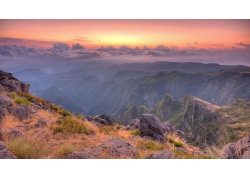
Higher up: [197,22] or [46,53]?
[197,22]

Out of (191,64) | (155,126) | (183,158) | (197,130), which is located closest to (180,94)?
(191,64)

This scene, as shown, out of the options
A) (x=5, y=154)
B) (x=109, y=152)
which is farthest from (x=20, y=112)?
(x=109, y=152)

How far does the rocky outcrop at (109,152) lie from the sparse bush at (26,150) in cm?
86

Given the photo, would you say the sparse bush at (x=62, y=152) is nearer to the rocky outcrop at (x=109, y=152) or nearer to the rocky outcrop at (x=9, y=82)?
the rocky outcrop at (x=109, y=152)

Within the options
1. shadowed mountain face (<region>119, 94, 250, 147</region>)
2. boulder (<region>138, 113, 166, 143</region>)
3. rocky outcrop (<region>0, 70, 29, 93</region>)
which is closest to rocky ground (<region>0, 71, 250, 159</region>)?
boulder (<region>138, 113, 166, 143</region>)

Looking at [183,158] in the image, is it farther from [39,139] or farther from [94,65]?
[94,65]

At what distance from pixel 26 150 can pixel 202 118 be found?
78.4 m

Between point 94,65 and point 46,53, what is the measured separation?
11.8ft

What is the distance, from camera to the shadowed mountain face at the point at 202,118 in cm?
4888

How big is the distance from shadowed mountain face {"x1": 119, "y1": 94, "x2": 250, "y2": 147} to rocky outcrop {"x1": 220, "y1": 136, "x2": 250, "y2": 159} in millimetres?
38456

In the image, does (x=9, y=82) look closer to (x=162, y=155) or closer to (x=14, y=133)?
(x=14, y=133)

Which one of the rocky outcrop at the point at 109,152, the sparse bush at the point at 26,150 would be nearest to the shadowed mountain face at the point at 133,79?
the rocky outcrop at the point at 109,152

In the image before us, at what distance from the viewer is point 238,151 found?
6617mm

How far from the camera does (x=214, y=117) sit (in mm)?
66188
